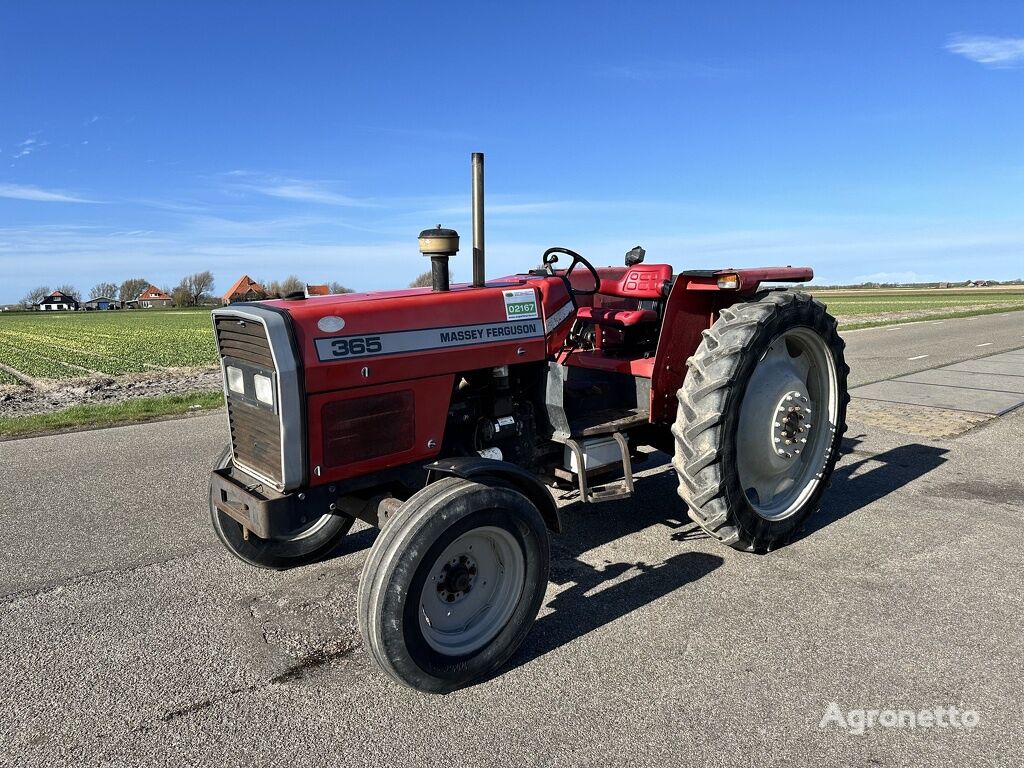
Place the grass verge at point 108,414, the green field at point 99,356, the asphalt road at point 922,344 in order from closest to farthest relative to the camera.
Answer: the grass verge at point 108,414
the asphalt road at point 922,344
the green field at point 99,356

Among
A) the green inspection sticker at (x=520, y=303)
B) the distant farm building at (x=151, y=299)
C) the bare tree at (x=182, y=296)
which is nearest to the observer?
the green inspection sticker at (x=520, y=303)

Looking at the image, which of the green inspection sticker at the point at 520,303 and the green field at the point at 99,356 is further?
the green field at the point at 99,356

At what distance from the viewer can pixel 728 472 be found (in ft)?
12.3

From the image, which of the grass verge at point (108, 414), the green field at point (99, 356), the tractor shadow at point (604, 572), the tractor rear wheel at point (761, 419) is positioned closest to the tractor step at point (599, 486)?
the tractor rear wheel at point (761, 419)

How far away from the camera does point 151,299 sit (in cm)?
12694

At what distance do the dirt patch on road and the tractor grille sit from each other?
281 inches

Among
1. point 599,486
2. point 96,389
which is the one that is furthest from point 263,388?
point 96,389

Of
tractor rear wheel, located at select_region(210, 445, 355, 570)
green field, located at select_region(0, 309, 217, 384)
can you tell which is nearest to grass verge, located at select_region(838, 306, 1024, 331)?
green field, located at select_region(0, 309, 217, 384)

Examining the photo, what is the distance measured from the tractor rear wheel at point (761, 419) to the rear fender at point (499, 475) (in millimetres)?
954

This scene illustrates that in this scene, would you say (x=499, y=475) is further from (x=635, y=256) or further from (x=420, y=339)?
(x=635, y=256)

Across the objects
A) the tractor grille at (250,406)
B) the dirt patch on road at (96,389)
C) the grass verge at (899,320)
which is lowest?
the dirt patch on road at (96,389)

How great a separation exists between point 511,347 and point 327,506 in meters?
1.16

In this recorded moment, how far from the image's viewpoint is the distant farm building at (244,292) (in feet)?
11.7

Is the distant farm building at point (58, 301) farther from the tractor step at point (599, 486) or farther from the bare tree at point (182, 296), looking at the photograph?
the tractor step at point (599, 486)
